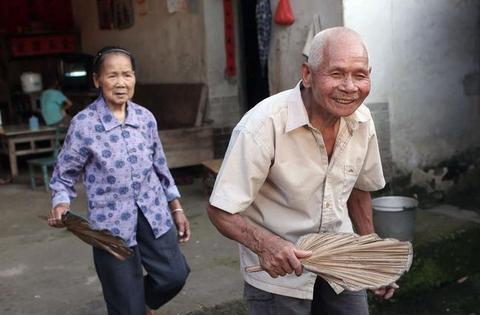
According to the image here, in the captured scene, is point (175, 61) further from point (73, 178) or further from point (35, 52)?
point (73, 178)

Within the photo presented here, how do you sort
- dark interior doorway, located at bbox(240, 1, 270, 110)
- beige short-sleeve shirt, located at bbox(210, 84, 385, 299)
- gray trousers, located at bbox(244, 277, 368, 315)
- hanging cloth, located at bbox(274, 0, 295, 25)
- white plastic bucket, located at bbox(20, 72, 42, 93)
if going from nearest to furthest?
beige short-sleeve shirt, located at bbox(210, 84, 385, 299), gray trousers, located at bbox(244, 277, 368, 315), hanging cloth, located at bbox(274, 0, 295, 25), dark interior doorway, located at bbox(240, 1, 270, 110), white plastic bucket, located at bbox(20, 72, 42, 93)

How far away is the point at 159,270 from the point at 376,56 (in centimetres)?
347

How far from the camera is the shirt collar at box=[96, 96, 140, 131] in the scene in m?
3.14

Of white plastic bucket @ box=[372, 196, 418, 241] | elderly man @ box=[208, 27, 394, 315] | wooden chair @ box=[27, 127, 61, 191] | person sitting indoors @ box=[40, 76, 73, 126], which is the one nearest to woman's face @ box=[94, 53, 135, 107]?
elderly man @ box=[208, 27, 394, 315]

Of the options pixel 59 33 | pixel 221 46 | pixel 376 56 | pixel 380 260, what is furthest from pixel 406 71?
pixel 59 33

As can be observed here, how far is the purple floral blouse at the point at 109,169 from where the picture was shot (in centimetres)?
311

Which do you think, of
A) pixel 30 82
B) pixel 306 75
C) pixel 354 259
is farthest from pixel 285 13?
pixel 30 82

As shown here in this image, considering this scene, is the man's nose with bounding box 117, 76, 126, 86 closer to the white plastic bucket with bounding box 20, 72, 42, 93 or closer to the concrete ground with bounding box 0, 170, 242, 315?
the concrete ground with bounding box 0, 170, 242, 315

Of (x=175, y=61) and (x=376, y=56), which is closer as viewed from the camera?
(x=376, y=56)

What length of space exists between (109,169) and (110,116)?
255 millimetres

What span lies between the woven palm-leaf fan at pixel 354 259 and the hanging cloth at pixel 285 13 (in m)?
4.19

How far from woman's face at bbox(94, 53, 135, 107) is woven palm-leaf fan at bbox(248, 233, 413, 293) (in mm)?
1362

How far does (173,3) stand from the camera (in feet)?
26.2

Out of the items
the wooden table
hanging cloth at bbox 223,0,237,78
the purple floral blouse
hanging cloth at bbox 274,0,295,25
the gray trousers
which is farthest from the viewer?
the wooden table
